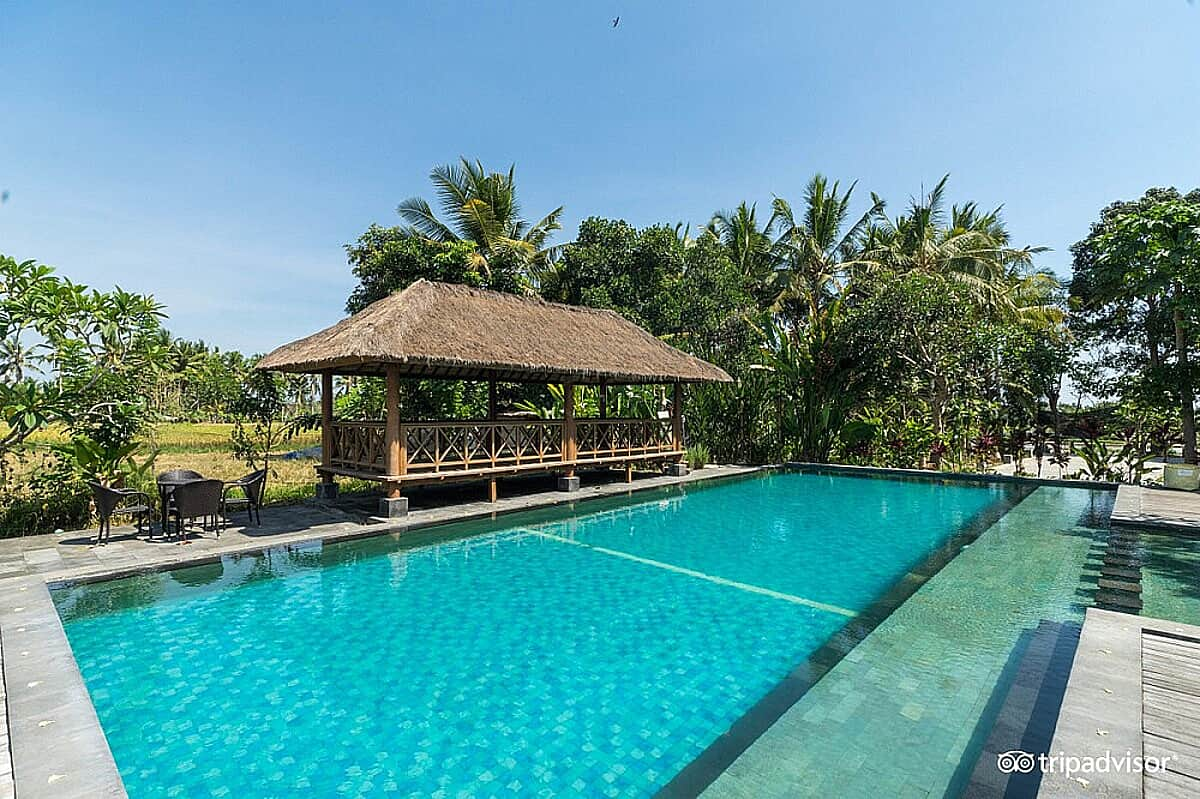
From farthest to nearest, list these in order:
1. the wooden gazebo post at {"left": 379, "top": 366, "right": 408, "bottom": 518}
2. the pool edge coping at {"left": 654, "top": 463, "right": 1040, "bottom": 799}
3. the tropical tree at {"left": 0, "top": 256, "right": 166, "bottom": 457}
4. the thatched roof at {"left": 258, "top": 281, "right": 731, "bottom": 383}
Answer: the wooden gazebo post at {"left": 379, "top": 366, "right": 408, "bottom": 518} < the thatched roof at {"left": 258, "top": 281, "right": 731, "bottom": 383} < the tropical tree at {"left": 0, "top": 256, "right": 166, "bottom": 457} < the pool edge coping at {"left": 654, "top": 463, "right": 1040, "bottom": 799}

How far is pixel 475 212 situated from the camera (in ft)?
61.9

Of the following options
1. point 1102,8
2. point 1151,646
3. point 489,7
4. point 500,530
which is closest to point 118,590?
point 500,530

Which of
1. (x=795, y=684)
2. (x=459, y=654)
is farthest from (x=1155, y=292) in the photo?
(x=459, y=654)

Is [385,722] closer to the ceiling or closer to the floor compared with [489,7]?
A: closer to the floor

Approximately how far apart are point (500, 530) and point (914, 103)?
34.0 ft

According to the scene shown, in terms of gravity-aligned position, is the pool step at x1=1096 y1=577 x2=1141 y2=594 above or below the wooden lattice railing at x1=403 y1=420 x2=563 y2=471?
below

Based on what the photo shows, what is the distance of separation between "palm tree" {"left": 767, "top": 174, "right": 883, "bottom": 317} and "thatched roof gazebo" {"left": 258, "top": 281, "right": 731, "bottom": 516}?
32.8 feet

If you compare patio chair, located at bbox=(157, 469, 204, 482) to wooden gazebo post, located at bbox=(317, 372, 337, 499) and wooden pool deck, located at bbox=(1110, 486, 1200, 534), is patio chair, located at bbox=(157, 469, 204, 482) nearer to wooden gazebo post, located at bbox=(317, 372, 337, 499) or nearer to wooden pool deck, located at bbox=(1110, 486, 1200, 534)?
wooden gazebo post, located at bbox=(317, 372, 337, 499)

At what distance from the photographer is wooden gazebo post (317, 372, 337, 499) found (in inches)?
383

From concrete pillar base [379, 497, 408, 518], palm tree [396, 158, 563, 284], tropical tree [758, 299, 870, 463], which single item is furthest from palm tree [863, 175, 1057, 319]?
concrete pillar base [379, 497, 408, 518]

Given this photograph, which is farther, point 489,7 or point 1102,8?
point 489,7

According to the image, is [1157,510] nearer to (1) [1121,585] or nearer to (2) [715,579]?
(1) [1121,585]

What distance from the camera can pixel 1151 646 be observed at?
3.41 meters

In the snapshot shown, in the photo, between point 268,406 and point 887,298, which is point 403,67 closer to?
point 268,406
